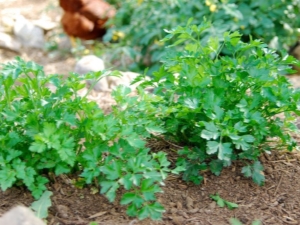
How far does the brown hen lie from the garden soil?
3.52 m

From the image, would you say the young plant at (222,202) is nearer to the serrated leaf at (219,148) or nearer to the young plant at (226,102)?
the young plant at (226,102)

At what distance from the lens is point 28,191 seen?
2.66 meters

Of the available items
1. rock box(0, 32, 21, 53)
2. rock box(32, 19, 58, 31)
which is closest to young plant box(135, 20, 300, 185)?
rock box(0, 32, 21, 53)

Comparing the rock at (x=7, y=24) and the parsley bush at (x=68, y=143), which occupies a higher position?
the parsley bush at (x=68, y=143)

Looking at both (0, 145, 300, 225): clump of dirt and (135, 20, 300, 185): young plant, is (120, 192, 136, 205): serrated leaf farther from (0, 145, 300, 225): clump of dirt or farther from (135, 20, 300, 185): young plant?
(135, 20, 300, 185): young plant

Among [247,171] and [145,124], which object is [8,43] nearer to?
[145,124]

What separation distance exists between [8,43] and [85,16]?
0.97 metres

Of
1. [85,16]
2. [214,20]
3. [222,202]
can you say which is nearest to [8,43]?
[85,16]

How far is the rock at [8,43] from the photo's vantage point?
20.7ft

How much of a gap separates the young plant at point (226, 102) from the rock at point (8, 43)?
387 cm

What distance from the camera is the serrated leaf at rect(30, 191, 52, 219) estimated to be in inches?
96.6

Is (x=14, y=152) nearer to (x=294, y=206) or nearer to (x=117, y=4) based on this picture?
(x=294, y=206)

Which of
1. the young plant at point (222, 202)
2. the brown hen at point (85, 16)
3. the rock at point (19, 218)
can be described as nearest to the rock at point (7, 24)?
the brown hen at point (85, 16)

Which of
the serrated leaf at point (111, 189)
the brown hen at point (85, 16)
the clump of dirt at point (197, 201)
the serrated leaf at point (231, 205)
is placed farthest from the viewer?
the brown hen at point (85, 16)
